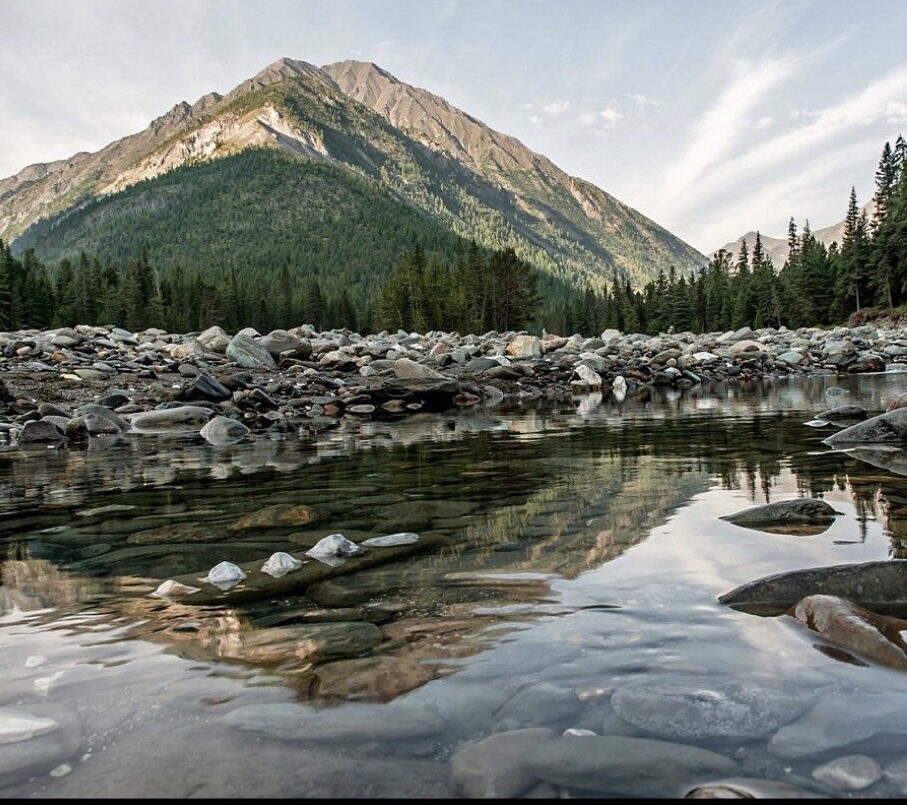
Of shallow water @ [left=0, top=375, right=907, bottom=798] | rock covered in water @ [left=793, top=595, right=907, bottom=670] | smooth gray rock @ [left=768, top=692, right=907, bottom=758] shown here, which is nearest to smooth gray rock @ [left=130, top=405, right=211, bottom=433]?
shallow water @ [left=0, top=375, right=907, bottom=798]

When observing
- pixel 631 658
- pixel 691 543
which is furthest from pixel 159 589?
pixel 691 543

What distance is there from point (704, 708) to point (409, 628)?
113 cm

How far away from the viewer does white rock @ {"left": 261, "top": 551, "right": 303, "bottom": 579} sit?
3412 millimetres

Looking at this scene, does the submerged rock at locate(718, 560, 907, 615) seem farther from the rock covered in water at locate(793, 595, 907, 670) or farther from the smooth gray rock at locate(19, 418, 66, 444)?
the smooth gray rock at locate(19, 418, 66, 444)

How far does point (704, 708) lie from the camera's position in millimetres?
1855

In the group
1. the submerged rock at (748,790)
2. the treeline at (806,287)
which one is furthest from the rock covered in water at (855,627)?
the treeline at (806,287)

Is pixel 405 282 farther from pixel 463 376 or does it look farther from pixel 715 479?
pixel 715 479

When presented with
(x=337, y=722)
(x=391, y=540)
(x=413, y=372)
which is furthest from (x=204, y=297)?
(x=337, y=722)

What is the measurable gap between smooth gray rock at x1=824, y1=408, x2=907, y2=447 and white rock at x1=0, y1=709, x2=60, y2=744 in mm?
7488

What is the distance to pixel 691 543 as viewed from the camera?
3.73m

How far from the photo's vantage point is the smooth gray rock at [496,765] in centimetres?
150

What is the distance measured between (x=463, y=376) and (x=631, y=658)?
20.3 meters

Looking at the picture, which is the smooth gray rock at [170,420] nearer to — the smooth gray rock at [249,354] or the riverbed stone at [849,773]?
the smooth gray rock at [249,354]

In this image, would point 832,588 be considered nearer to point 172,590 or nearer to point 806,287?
point 172,590
